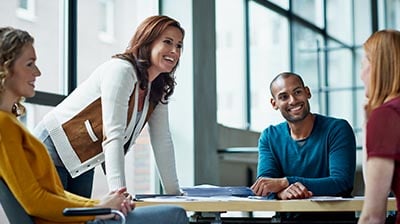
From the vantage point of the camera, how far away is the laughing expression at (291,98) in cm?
340

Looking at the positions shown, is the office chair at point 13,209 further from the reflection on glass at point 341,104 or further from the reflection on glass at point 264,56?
the reflection on glass at point 341,104

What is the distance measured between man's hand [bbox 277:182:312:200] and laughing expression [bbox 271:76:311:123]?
542 mm

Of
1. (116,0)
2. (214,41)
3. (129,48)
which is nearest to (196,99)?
(214,41)

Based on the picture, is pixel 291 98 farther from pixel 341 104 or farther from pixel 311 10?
pixel 341 104

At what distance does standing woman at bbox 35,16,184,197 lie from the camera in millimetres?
2766

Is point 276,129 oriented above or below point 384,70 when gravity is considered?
below

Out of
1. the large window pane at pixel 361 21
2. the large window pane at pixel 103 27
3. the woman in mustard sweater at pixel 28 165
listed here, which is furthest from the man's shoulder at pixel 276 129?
the large window pane at pixel 361 21

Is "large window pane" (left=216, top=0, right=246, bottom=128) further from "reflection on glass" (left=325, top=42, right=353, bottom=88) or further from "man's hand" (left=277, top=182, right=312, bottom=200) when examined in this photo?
"man's hand" (left=277, top=182, right=312, bottom=200)

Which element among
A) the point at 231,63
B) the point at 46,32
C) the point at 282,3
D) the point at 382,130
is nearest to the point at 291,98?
the point at 382,130

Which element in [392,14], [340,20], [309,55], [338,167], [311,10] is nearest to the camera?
[338,167]

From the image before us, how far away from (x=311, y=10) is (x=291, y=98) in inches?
233

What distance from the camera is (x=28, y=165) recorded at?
209 centimetres

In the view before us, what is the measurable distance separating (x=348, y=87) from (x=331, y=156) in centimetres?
691

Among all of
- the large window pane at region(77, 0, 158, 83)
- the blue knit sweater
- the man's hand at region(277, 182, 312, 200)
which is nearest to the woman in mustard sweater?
the man's hand at region(277, 182, 312, 200)
